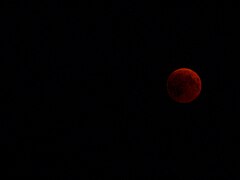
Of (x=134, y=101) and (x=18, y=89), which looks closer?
(x=18, y=89)

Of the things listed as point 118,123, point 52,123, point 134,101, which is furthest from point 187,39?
point 52,123

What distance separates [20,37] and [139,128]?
359 cm

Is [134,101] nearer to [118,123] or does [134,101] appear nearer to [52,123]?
[118,123]

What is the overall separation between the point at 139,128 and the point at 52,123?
7.20ft

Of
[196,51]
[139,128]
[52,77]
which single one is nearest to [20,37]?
[52,77]

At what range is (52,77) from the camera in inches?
296

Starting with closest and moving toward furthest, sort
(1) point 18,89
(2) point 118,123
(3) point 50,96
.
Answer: (1) point 18,89
(3) point 50,96
(2) point 118,123

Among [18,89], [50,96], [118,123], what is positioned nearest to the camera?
[18,89]

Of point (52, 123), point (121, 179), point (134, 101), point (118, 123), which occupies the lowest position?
point (121, 179)

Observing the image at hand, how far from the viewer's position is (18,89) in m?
7.14

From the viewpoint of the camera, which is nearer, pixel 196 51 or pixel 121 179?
pixel 121 179

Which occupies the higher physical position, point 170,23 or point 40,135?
point 170,23

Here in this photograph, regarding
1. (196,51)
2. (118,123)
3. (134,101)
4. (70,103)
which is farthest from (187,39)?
(70,103)

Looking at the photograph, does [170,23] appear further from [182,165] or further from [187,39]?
[182,165]
